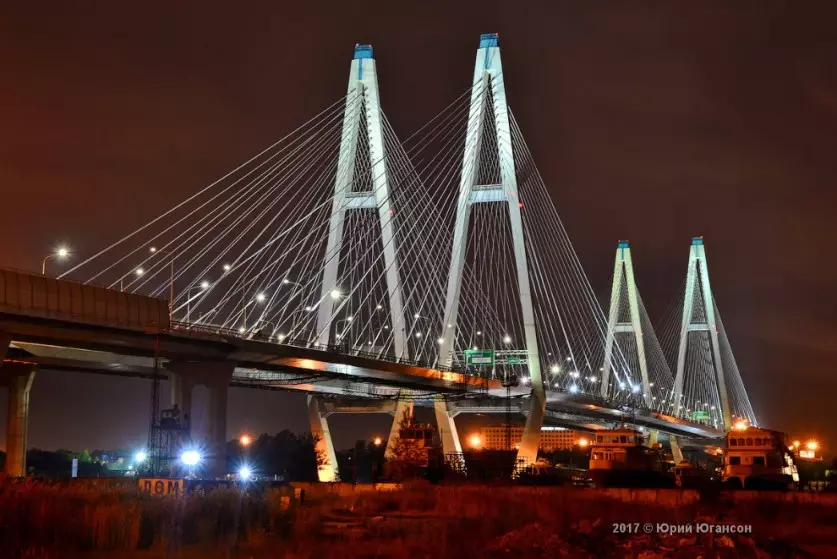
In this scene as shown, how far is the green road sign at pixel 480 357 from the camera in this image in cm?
6856

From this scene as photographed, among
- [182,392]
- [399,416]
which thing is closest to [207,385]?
[182,392]

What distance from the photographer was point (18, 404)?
5119 centimetres

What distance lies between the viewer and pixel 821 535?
2866 centimetres

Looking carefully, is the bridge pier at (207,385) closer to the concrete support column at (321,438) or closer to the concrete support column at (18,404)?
the concrete support column at (18,404)

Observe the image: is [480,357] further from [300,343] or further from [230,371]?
[230,371]

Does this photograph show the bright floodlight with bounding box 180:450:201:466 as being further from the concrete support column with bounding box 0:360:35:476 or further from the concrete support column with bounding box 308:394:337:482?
the concrete support column with bounding box 308:394:337:482

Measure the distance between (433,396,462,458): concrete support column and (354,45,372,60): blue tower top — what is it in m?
23.8

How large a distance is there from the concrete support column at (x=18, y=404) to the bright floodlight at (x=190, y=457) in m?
7.82

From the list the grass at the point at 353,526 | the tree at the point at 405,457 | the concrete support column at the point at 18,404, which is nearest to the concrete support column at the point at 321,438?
the tree at the point at 405,457

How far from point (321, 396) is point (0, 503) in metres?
48.2

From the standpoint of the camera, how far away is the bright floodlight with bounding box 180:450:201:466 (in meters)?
47.7

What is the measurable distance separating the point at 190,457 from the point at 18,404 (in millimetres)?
9131

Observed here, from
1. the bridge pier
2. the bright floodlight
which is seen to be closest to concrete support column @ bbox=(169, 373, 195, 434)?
the bridge pier

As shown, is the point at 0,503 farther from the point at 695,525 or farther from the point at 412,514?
the point at 695,525
